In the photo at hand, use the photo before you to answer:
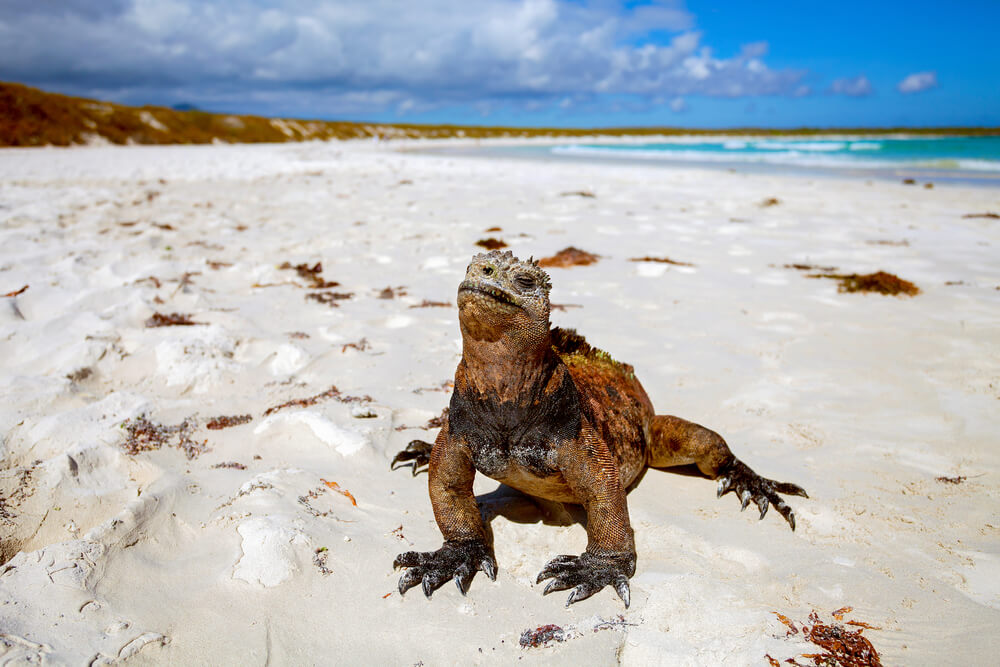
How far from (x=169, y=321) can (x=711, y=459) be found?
4.71 meters

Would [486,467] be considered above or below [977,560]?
above

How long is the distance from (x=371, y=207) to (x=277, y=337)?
27.1 ft

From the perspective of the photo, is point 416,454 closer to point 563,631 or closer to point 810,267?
point 563,631

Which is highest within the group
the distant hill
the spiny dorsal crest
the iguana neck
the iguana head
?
the spiny dorsal crest

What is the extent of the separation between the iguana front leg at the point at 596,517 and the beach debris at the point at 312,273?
517 centimetres

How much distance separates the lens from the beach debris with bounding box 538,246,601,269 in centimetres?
803

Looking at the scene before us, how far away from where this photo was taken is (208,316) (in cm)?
573

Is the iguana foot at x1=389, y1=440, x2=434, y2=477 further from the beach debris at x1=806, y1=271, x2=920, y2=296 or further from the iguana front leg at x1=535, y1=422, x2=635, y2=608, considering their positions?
the beach debris at x1=806, y1=271, x2=920, y2=296

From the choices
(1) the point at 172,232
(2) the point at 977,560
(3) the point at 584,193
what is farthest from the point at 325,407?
(3) the point at 584,193

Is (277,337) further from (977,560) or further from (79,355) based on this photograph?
(977,560)

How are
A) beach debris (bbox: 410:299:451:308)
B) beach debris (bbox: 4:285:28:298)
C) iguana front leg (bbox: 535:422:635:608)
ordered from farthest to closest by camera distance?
beach debris (bbox: 410:299:451:308), beach debris (bbox: 4:285:28:298), iguana front leg (bbox: 535:422:635:608)

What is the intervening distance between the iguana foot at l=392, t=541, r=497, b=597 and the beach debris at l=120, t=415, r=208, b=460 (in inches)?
64.8

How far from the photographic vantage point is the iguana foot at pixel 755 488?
10.3ft

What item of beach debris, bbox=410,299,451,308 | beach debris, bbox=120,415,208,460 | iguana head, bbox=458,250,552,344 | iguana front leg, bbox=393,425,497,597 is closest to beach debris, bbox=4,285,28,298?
beach debris, bbox=120,415,208,460
